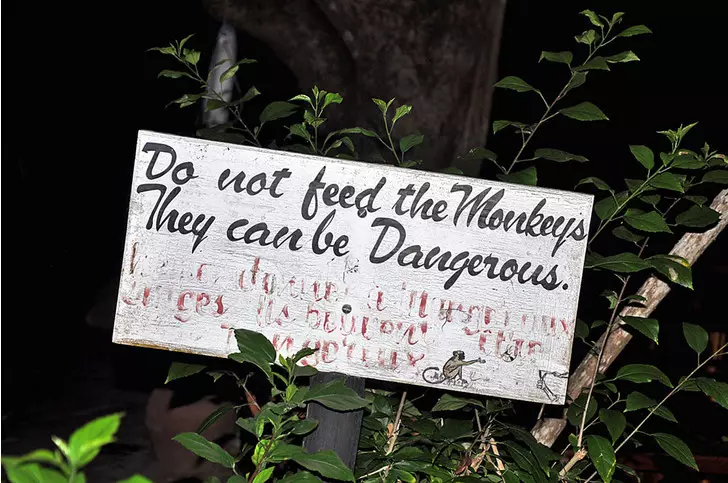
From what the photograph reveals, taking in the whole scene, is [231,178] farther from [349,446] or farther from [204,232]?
[349,446]

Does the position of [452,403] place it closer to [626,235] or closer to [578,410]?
[578,410]

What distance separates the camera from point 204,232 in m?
1.05

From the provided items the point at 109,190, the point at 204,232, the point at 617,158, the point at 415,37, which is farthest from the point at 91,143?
the point at 204,232

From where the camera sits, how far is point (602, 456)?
1.19 m

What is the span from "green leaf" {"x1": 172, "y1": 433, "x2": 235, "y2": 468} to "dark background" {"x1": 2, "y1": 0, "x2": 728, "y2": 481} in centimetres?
128

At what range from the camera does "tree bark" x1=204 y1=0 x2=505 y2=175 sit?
2.50 m

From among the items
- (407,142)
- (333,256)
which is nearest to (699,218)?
(407,142)

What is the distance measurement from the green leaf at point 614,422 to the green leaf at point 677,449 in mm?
74

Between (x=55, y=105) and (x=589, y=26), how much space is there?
5.68 meters

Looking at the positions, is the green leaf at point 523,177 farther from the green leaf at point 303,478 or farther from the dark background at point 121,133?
the dark background at point 121,133

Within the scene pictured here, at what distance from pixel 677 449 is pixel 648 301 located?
0.22 meters

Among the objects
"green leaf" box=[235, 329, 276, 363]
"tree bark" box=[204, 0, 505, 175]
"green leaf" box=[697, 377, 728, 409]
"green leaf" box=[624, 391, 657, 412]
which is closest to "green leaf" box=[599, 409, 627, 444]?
"green leaf" box=[624, 391, 657, 412]

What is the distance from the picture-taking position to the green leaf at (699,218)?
1248mm

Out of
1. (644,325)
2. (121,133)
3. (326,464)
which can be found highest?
(644,325)
